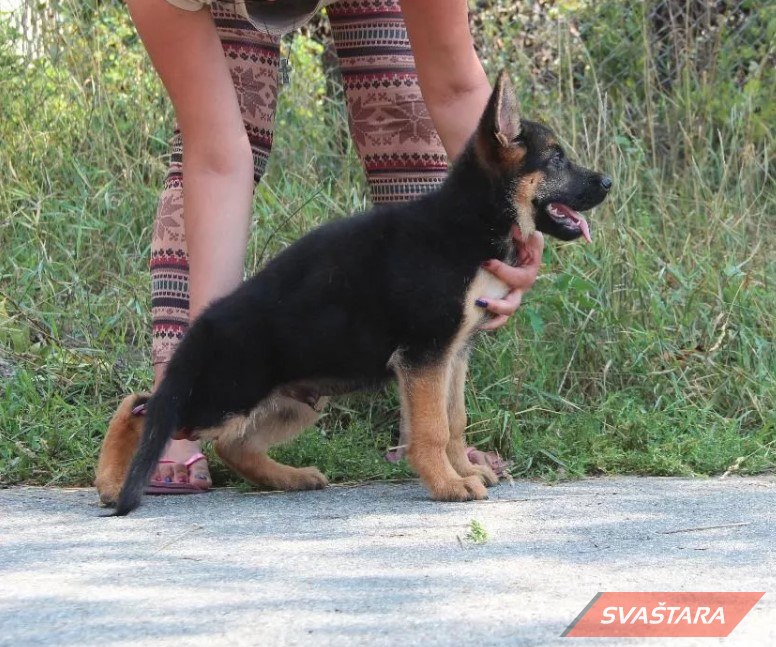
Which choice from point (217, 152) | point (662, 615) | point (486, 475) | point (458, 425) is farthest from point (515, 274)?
point (662, 615)

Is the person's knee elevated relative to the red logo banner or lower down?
elevated

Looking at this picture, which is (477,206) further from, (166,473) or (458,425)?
(166,473)

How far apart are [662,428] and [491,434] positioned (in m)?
0.65

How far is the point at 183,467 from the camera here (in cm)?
408

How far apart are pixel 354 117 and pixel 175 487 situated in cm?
150

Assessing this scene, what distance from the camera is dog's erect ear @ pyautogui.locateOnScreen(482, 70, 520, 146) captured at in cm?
385

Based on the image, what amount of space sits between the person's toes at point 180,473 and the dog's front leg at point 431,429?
0.78 metres

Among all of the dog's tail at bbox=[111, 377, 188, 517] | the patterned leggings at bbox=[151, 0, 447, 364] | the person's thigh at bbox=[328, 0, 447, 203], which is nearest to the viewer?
the dog's tail at bbox=[111, 377, 188, 517]

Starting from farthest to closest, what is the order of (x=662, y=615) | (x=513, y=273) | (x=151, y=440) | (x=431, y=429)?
(x=513, y=273)
(x=431, y=429)
(x=151, y=440)
(x=662, y=615)

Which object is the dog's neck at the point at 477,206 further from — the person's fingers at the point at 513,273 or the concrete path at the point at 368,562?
the concrete path at the point at 368,562

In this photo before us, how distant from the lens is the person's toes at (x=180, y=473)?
4.05m

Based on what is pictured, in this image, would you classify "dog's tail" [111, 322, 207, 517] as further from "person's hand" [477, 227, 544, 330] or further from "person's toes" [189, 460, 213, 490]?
"person's hand" [477, 227, 544, 330]

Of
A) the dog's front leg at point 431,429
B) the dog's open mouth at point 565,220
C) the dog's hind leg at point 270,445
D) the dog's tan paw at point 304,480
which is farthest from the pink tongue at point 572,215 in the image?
the dog's tan paw at point 304,480

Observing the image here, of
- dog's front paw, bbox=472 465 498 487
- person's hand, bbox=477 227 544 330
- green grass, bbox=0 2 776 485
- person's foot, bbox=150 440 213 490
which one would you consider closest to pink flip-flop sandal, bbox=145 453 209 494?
person's foot, bbox=150 440 213 490
